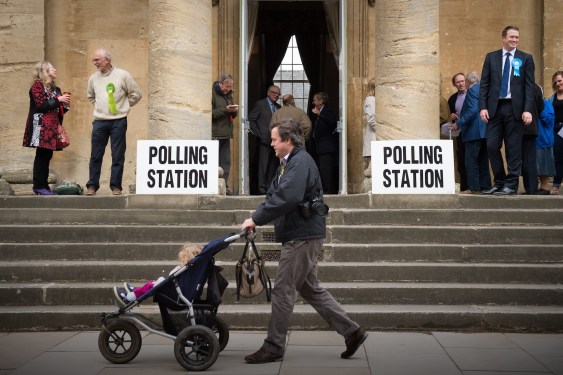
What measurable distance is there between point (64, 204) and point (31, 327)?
299 centimetres

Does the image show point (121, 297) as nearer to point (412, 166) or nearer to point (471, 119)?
point (412, 166)

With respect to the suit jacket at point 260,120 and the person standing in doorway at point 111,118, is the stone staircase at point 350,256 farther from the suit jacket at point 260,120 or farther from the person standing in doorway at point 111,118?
the suit jacket at point 260,120

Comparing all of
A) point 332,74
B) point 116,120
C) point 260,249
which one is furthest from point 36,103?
point 332,74

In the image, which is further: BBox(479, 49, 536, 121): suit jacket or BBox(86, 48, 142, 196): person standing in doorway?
BBox(86, 48, 142, 196): person standing in doorway

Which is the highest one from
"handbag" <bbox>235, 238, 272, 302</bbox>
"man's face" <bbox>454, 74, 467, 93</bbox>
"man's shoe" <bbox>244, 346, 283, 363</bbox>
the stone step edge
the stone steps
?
"man's face" <bbox>454, 74, 467, 93</bbox>

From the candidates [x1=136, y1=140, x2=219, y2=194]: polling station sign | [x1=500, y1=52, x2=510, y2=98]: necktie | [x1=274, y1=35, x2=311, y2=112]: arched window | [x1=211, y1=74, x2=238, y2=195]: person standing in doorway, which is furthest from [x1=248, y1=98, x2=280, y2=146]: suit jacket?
[x1=274, y1=35, x2=311, y2=112]: arched window

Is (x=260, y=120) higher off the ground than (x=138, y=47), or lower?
lower

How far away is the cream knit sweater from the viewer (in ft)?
42.4

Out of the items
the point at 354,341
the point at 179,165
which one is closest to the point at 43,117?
the point at 179,165

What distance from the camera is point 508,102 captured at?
12.5 metres

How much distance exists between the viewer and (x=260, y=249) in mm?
10719

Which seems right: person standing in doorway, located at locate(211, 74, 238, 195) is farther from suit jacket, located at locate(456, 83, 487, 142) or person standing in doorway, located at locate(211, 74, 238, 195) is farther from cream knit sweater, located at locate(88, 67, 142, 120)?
suit jacket, located at locate(456, 83, 487, 142)

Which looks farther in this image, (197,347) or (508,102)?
(508,102)

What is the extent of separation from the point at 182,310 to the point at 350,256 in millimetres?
3216
